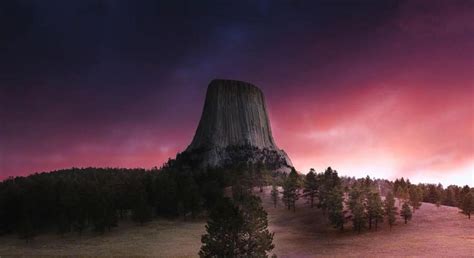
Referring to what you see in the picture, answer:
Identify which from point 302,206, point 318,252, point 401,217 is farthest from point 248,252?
point 302,206

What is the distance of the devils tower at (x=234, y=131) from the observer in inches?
6634

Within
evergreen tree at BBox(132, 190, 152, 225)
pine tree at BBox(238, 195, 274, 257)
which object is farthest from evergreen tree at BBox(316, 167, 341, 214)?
pine tree at BBox(238, 195, 274, 257)

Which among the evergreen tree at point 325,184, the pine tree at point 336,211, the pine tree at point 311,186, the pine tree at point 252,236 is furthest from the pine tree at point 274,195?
the pine tree at point 252,236

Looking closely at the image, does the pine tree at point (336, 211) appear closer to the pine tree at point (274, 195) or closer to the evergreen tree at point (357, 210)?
the evergreen tree at point (357, 210)

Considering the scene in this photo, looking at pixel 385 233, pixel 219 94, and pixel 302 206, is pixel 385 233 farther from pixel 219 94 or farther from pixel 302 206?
pixel 219 94

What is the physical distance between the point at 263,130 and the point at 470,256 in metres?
132

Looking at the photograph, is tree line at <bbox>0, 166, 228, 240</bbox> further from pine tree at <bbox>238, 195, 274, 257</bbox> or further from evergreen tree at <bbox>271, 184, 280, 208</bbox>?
pine tree at <bbox>238, 195, 274, 257</bbox>

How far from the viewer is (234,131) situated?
176 meters

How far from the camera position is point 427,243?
64.4 metres

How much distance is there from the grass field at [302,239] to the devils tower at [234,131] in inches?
2609

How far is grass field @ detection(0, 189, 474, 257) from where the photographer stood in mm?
64375

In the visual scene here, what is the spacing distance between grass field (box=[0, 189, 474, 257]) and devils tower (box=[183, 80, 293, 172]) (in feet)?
217

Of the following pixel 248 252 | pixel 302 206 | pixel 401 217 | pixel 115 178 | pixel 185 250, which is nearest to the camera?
pixel 248 252

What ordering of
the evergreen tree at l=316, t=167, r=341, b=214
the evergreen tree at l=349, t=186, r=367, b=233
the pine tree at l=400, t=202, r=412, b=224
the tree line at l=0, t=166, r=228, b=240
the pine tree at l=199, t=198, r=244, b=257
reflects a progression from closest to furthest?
1. the pine tree at l=199, t=198, r=244, b=257
2. the evergreen tree at l=349, t=186, r=367, b=233
3. the pine tree at l=400, t=202, r=412, b=224
4. the evergreen tree at l=316, t=167, r=341, b=214
5. the tree line at l=0, t=166, r=228, b=240
